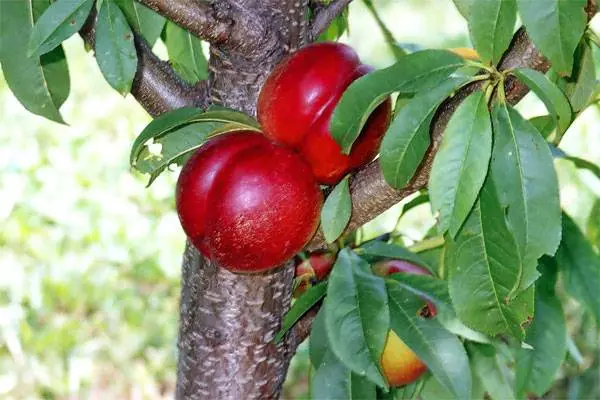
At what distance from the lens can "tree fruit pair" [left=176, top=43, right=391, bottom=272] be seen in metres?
0.59

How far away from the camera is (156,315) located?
2.19 metres

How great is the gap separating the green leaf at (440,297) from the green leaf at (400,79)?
0.24 m

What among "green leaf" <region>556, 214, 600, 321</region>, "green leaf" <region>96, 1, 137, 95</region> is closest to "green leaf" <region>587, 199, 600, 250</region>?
"green leaf" <region>556, 214, 600, 321</region>

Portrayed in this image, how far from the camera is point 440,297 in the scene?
72 cm

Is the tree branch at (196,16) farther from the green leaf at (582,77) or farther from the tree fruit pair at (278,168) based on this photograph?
the green leaf at (582,77)

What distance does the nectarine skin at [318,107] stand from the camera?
0.60m

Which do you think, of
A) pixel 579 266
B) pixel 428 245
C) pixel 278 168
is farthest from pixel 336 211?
pixel 579 266

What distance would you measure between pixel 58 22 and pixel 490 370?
1.77 feet

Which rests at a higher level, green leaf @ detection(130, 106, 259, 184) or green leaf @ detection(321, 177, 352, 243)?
green leaf @ detection(130, 106, 259, 184)

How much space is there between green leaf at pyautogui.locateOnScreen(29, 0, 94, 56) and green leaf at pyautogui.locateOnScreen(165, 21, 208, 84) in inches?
9.6

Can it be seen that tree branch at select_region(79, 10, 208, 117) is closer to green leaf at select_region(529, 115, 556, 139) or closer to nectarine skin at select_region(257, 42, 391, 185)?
nectarine skin at select_region(257, 42, 391, 185)

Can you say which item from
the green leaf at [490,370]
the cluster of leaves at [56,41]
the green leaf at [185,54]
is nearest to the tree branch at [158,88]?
the cluster of leaves at [56,41]

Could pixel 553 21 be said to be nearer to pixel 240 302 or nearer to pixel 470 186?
pixel 470 186

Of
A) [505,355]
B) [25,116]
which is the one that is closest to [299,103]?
[505,355]
